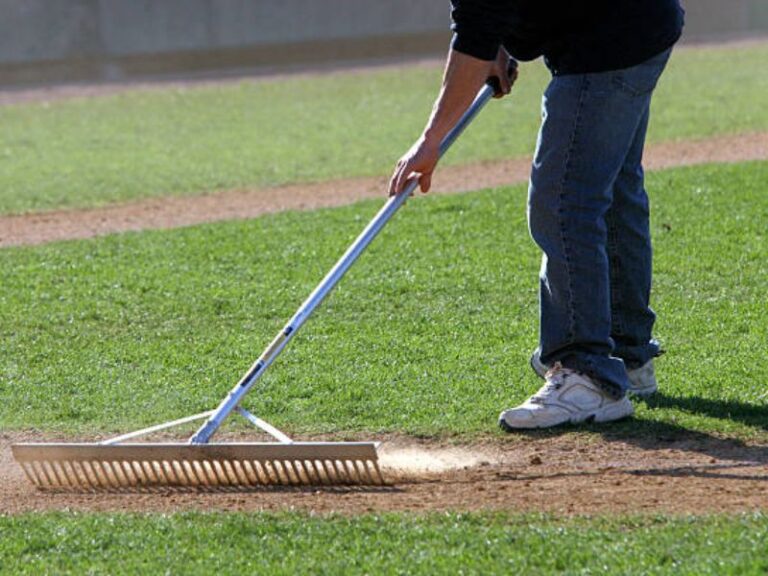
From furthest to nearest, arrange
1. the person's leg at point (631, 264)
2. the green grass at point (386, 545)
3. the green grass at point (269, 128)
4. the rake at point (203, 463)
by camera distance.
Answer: the green grass at point (269, 128), the person's leg at point (631, 264), the rake at point (203, 463), the green grass at point (386, 545)

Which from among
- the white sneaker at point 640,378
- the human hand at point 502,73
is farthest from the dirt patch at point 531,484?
the human hand at point 502,73

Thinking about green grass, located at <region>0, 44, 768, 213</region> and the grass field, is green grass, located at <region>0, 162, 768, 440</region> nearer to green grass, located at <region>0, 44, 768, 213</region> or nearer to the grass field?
the grass field

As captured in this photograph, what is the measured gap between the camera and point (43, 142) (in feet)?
47.0

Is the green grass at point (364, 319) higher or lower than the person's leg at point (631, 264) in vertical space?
lower

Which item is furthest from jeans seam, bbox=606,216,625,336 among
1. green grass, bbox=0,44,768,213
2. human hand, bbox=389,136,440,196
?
green grass, bbox=0,44,768,213

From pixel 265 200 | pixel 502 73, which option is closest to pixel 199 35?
pixel 265 200

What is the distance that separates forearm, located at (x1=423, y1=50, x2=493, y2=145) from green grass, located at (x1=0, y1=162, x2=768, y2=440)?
1.02 m

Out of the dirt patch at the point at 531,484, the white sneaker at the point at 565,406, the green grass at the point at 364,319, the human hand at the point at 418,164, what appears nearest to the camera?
the dirt patch at the point at 531,484

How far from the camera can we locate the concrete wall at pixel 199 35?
69.8 feet

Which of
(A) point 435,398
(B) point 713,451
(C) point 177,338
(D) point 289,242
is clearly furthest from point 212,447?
(D) point 289,242

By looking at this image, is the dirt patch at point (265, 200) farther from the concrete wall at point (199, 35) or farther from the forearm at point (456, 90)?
the concrete wall at point (199, 35)

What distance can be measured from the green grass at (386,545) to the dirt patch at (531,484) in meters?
0.14

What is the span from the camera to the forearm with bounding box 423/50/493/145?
4.57 metres

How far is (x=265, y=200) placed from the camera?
1030 centimetres
